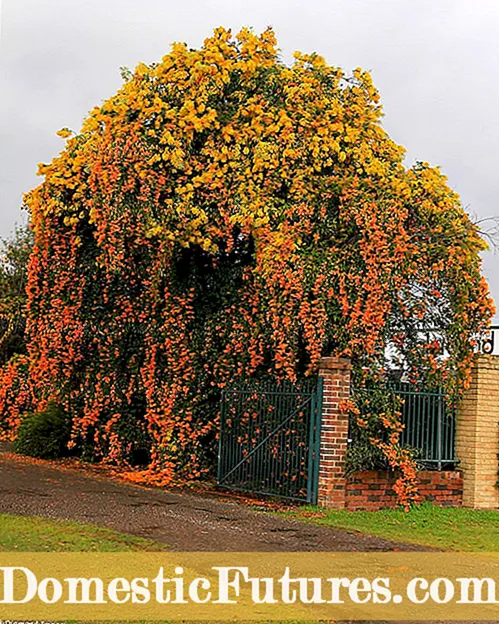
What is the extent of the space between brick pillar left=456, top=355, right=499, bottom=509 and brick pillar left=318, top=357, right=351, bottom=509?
2243 millimetres

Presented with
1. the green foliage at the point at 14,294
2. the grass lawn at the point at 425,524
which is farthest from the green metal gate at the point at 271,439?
the green foliage at the point at 14,294

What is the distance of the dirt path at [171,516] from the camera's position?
9742mm

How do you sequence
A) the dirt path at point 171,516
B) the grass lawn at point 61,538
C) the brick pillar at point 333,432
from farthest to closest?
the brick pillar at point 333,432 < the dirt path at point 171,516 < the grass lawn at point 61,538

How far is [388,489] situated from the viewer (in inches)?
522

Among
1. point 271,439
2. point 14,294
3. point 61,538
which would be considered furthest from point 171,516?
point 14,294

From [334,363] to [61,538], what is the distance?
4964mm

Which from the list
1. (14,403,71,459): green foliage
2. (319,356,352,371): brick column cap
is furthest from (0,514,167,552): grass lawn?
(14,403,71,459): green foliage

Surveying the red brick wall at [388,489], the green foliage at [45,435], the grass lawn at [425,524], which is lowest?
the grass lawn at [425,524]

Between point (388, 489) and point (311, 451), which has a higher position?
point (311, 451)

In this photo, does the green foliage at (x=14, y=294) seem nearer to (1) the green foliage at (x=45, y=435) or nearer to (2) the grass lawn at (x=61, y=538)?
(1) the green foliage at (x=45, y=435)

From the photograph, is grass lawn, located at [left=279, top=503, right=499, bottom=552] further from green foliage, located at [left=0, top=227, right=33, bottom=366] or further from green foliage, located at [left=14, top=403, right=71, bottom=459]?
green foliage, located at [left=0, top=227, right=33, bottom=366]

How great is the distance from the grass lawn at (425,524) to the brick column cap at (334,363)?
73.9 inches

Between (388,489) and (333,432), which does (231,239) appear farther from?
(388,489)

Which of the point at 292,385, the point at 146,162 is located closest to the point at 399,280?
the point at 292,385
